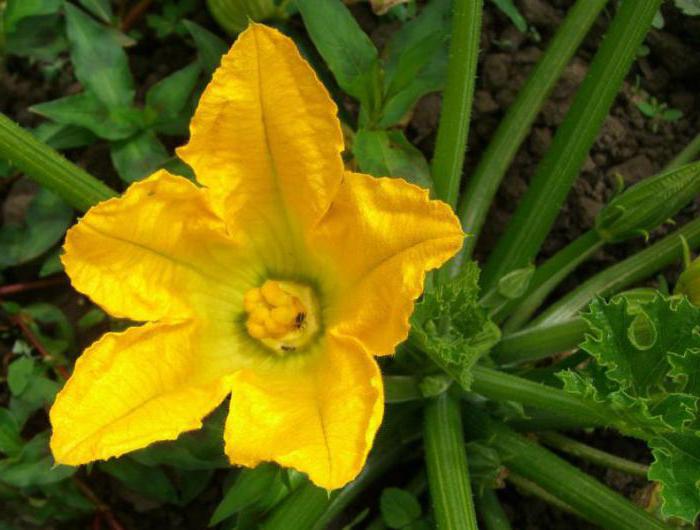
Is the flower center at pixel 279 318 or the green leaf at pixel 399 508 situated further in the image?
the green leaf at pixel 399 508

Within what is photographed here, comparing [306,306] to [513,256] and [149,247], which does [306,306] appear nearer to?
[149,247]

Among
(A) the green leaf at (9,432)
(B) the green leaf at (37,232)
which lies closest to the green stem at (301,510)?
(A) the green leaf at (9,432)

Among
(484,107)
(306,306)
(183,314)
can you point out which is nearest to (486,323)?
(306,306)

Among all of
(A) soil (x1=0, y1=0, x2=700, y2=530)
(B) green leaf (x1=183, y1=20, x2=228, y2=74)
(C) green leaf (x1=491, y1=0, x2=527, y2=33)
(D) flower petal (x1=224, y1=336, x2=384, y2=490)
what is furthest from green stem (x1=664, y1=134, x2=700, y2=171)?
(D) flower petal (x1=224, y1=336, x2=384, y2=490)

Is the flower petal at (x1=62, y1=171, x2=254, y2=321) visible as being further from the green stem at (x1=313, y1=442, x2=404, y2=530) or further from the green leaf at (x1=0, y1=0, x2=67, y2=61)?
the green leaf at (x1=0, y1=0, x2=67, y2=61)

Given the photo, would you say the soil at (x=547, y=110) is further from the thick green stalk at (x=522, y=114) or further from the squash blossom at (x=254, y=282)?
the squash blossom at (x=254, y=282)
